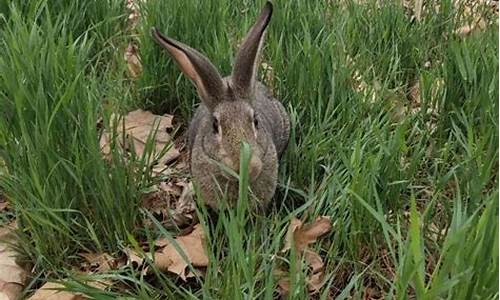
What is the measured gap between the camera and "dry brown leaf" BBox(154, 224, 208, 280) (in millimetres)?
2271

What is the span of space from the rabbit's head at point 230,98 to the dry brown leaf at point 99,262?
465mm

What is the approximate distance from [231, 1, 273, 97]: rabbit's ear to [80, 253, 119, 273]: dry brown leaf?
0.69m

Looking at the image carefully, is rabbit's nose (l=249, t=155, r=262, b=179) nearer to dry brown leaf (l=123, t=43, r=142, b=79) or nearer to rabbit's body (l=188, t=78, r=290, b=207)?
rabbit's body (l=188, t=78, r=290, b=207)

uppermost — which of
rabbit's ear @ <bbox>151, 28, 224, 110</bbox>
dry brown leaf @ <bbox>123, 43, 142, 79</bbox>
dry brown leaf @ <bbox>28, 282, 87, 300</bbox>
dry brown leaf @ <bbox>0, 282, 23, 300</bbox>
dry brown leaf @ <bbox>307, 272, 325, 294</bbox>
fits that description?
rabbit's ear @ <bbox>151, 28, 224, 110</bbox>

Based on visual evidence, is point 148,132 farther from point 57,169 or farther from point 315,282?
point 315,282

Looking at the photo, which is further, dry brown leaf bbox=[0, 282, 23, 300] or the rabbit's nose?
the rabbit's nose

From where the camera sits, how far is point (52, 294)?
2.21 meters

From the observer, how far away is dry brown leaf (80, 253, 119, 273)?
235 centimetres

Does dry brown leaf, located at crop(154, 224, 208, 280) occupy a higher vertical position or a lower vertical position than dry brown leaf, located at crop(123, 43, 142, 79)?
lower

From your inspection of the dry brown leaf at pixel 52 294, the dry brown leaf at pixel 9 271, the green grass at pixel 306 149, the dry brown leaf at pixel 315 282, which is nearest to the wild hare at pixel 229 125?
the green grass at pixel 306 149

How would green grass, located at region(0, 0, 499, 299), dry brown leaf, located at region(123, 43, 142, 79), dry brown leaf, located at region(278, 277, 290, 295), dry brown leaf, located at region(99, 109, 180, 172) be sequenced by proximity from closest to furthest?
green grass, located at region(0, 0, 499, 299)
dry brown leaf, located at region(278, 277, 290, 295)
dry brown leaf, located at region(99, 109, 180, 172)
dry brown leaf, located at region(123, 43, 142, 79)

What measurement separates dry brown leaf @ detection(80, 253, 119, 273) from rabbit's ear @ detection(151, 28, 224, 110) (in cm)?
60

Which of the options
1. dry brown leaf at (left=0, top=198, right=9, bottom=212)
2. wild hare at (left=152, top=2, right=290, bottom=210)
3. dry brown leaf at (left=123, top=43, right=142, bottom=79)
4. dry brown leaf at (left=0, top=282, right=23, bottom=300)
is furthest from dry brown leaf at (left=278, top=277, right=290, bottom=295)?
dry brown leaf at (left=123, top=43, right=142, bottom=79)

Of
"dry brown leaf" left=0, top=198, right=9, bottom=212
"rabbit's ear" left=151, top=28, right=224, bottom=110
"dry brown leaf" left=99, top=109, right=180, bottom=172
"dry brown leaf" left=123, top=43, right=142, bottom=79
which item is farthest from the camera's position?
"dry brown leaf" left=123, top=43, right=142, bottom=79
